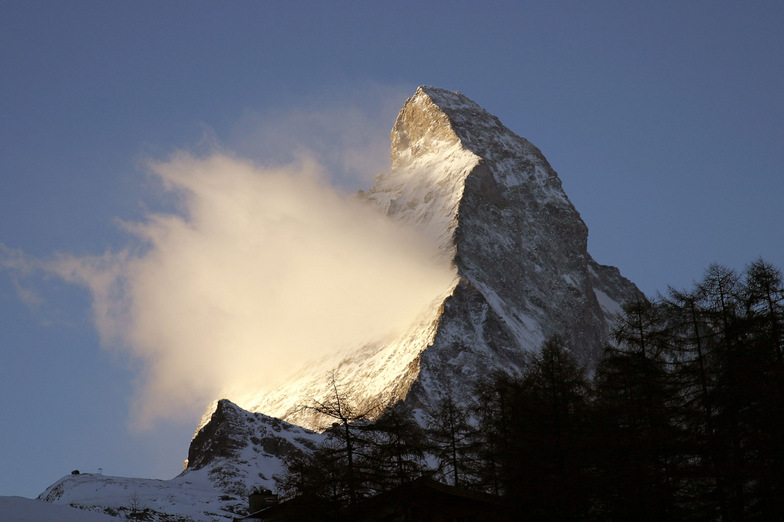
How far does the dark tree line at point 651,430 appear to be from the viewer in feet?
129

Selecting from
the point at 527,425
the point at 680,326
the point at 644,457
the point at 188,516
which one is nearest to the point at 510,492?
the point at 527,425

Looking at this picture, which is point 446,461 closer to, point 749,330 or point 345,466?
point 345,466

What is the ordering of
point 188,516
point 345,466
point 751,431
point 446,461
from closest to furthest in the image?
1. point 751,431
2. point 345,466
3. point 446,461
4. point 188,516

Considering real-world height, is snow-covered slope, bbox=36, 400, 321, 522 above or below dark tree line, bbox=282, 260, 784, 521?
above

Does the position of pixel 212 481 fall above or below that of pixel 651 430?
above

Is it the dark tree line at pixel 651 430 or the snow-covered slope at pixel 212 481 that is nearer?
the dark tree line at pixel 651 430

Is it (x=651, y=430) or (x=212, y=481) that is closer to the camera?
(x=651, y=430)

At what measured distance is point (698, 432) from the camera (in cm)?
4125

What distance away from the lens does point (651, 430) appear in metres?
41.4

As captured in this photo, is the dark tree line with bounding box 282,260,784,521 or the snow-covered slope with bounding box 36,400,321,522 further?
the snow-covered slope with bounding box 36,400,321,522

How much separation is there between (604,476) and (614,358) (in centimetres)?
567

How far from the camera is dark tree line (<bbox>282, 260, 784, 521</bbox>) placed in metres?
39.3

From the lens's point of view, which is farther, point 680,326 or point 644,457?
point 680,326

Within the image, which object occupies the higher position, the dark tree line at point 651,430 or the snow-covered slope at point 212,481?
the snow-covered slope at point 212,481
